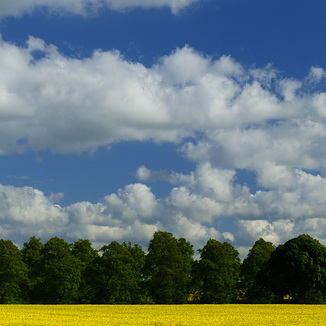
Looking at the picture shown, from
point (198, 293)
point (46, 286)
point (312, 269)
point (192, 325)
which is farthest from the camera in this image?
point (198, 293)

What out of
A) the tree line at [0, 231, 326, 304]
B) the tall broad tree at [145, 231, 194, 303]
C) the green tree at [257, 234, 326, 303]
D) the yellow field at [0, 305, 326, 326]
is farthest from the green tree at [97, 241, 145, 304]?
the yellow field at [0, 305, 326, 326]

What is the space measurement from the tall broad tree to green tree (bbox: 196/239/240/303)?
11.7 feet

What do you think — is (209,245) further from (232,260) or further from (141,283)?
(141,283)

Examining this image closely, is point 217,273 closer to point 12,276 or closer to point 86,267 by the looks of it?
point 86,267

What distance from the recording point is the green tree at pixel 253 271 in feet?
329

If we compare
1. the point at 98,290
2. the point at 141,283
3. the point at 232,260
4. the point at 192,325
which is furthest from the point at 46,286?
the point at 192,325

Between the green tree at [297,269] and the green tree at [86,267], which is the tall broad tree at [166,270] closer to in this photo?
the green tree at [86,267]

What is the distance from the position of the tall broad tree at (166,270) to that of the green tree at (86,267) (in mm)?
11750

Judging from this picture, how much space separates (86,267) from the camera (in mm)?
102125

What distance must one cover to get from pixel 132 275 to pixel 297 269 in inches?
1334

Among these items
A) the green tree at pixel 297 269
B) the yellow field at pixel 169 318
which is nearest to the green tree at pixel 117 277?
the green tree at pixel 297 269

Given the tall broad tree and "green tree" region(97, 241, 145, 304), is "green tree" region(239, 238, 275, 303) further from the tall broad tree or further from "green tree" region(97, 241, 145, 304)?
"green tree" region(97, 241, 145, 304)

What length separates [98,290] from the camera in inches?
3866

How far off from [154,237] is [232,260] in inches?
801
